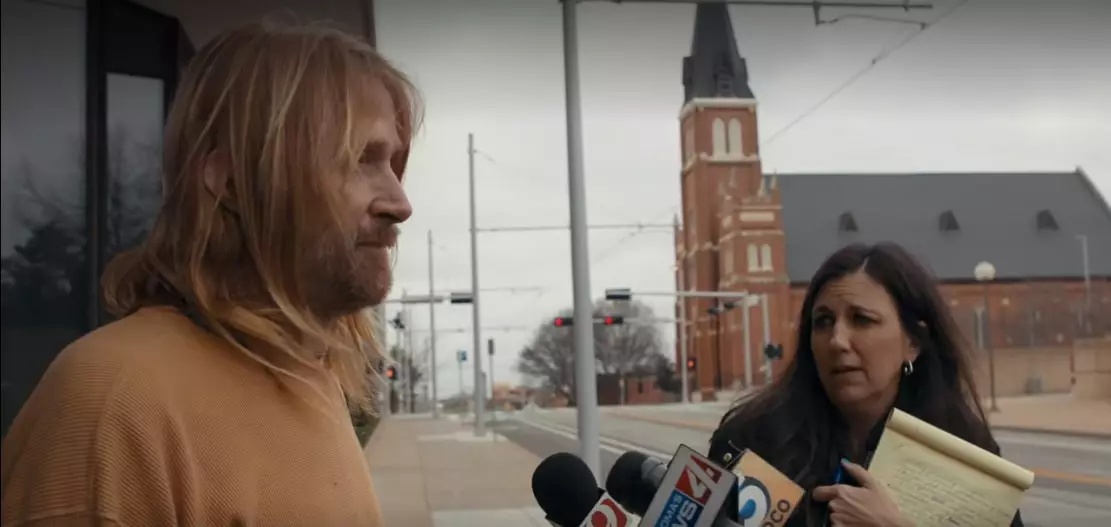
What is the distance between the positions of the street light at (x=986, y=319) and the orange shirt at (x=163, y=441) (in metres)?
1.67

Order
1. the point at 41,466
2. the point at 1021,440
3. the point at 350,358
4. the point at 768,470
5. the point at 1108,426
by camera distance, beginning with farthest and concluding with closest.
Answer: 1. the point at 1021,440
2. the point at 1108,426
3. the point at 768,470
4. the point at 350,358
5. the point at 41,466

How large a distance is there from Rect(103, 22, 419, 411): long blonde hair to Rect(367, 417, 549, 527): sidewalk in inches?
77.9

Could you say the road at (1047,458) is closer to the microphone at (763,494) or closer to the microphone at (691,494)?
the microphone at (763,494)

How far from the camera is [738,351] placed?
2.36m

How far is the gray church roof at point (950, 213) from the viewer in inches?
91.4

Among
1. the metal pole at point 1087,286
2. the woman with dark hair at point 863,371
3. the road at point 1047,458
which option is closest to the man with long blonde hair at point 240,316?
the woman with dark hair at point 863,371

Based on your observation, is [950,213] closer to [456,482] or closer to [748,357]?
[748,357]

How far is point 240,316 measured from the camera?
718 millimetres

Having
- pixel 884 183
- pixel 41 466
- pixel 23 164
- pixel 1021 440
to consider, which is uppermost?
pixel 23 164

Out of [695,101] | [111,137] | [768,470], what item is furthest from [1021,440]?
[111,137]

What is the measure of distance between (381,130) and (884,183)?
2011mm

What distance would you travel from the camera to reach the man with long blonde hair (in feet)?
2.02

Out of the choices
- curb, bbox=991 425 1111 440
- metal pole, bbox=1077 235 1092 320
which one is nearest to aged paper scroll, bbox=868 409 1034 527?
curb, bbox=991 425 1111 440

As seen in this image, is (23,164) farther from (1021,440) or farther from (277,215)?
(1021,440)
